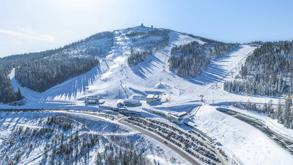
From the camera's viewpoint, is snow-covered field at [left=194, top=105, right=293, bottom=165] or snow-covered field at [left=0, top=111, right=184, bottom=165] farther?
snow-covered field at [left=0, top=111, right=184, bottom=165]

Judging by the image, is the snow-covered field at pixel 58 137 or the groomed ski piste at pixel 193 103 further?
the snow-covered field at pixel 58 137

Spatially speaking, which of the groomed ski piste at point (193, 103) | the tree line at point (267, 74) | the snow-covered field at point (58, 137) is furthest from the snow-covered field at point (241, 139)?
the tree line at point (267, 74)

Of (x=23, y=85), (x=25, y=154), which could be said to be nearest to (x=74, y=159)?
(x=25, y=154)

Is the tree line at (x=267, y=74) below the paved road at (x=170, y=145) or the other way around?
the other way around

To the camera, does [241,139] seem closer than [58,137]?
Yes

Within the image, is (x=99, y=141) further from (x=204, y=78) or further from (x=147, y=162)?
(x=204, y=78)

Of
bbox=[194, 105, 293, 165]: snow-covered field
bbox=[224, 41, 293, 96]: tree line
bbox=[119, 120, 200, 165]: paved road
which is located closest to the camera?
bbox=[194, 105, 293, 165]: snow-covered field

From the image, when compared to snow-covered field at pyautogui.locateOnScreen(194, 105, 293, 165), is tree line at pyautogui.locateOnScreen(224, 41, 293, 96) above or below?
above

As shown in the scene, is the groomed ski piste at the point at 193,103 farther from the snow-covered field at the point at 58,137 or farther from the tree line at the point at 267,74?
the tree line at the point at 267,74

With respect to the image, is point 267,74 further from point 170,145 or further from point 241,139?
point 170,145

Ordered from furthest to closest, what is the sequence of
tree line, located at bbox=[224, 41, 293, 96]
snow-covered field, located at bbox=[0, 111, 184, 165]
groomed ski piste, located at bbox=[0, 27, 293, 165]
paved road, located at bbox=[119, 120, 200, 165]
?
1. tree line, located at bbox=[224, 41, 293, 96]
2. snow-covered field, located at bbox=[0, 111, 184, 165]
3. groomed ski piste, located at bbox=[0, 27, 293, 165]
4. paved road, located at bbox=[119, 120, 200, 165]

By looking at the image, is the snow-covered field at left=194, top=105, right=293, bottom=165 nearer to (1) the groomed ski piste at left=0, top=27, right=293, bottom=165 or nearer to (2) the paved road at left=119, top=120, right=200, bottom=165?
(1) the groomed ski piste at left=0, top=27, right=293, bottom=165

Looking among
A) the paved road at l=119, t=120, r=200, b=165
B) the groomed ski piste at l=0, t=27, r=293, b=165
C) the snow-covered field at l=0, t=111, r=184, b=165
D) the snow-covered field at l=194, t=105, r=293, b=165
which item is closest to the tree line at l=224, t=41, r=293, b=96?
the groomed ski piste at l=0, t=27, r=293, b=165

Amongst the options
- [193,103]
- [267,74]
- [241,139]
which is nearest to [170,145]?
[241,139]
